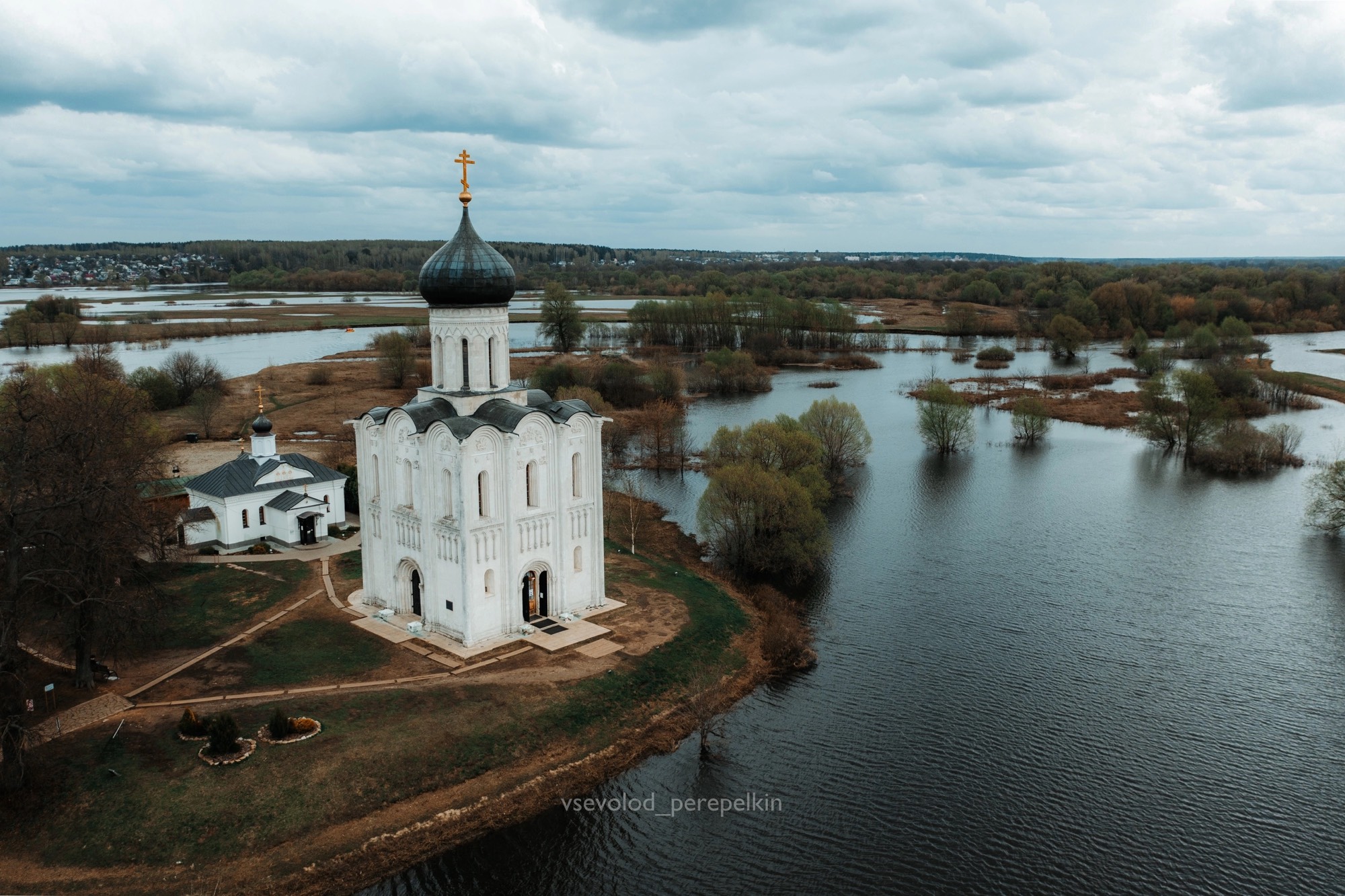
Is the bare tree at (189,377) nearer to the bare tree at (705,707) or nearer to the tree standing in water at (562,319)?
the tree standing in water at (562,319)

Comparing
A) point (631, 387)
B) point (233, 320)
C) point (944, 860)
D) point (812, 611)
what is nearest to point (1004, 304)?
point (631, 387)

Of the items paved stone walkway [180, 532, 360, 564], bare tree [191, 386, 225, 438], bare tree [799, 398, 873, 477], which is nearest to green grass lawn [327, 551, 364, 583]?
paved stone walkway [180, 532, 360, 564]

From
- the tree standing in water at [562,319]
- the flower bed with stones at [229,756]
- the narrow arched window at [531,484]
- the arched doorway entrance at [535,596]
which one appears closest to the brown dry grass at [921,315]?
the tree standing in water at [562,319]

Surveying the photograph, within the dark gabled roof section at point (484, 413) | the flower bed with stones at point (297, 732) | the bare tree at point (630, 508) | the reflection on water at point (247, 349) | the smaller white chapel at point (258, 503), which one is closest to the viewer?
the flower bed with stones at point (297, 732)

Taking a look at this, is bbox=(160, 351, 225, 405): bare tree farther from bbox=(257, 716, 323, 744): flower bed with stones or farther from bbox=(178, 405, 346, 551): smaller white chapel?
bbox=(257, 716, 323, 744): flower bed with stones

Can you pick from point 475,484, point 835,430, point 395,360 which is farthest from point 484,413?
point 395,360
